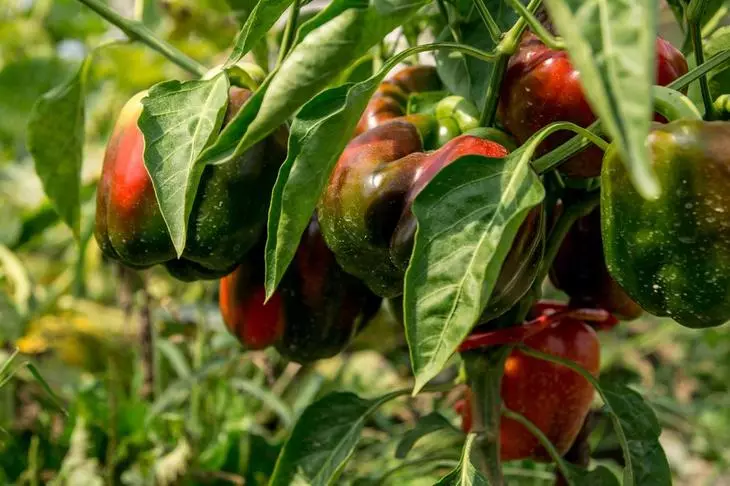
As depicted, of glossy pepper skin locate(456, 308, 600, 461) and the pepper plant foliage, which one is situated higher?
the pepper plant foliage

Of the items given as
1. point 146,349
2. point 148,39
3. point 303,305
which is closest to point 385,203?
point 303,305

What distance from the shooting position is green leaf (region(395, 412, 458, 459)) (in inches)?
31.5

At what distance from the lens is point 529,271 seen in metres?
0.58

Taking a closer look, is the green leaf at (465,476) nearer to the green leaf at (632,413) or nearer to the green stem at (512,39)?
the green leaf at (632,413)

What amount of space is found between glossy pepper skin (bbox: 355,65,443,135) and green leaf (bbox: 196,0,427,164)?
25 cm

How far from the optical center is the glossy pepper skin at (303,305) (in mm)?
784

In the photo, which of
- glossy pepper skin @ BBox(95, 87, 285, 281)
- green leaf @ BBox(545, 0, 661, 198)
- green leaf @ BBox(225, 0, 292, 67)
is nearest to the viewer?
green leaf @ BBox(545, 0, 661, 198)

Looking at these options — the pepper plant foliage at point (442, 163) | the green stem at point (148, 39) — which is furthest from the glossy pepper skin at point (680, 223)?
the green stem at point (148, 39)

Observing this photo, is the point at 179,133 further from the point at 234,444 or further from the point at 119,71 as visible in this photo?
the point at 119,71

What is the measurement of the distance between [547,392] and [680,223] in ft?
1.24

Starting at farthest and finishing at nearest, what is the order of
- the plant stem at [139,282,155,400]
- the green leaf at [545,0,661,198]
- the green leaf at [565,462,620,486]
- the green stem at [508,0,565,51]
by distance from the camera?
the plant stem at [139,282,155,400] < the green leaf at [565,462,620,486] < the green stem at [508,0,565,51] < the green leaf at [545,0,661,198]

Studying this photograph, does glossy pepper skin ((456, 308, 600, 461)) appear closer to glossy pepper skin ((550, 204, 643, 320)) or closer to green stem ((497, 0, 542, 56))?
glossy pepper skin ((550, 204, 643, 320))

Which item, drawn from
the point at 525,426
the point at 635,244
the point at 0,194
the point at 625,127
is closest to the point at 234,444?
the point at 525,426

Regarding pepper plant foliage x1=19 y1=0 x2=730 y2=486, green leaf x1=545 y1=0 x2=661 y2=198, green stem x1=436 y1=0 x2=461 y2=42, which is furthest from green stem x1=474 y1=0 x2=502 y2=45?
green leaf x1=545 y1=0 x2=661 y2=198
